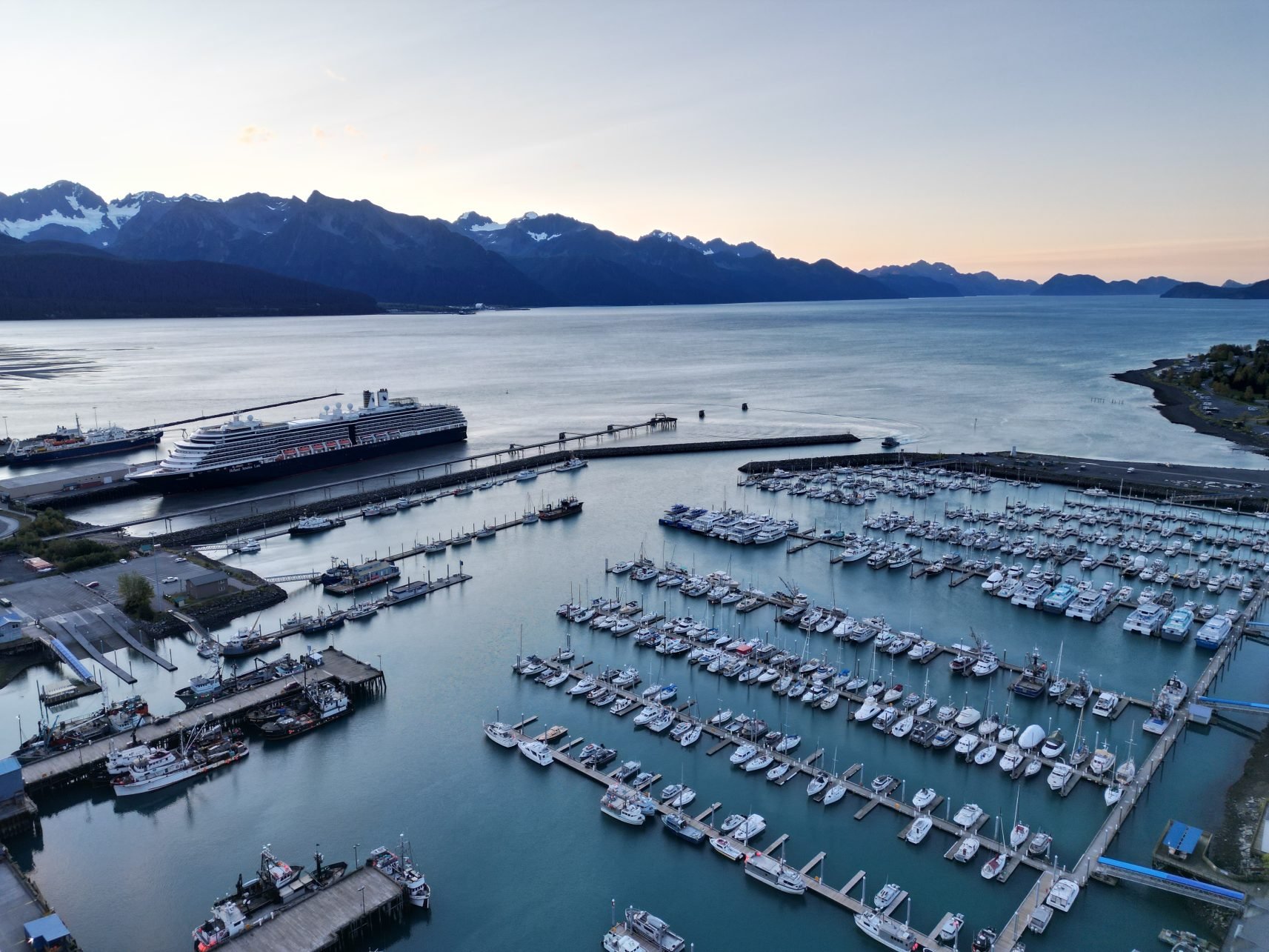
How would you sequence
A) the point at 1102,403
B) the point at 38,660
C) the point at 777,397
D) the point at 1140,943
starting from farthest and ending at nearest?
the point at 777,397 → the point at 1102,403 → the point at 38,660 → the point at 1140,943

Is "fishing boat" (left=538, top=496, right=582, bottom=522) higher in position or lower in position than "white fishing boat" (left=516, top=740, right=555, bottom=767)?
higher

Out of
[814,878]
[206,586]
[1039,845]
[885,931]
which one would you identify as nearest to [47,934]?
[814,878]

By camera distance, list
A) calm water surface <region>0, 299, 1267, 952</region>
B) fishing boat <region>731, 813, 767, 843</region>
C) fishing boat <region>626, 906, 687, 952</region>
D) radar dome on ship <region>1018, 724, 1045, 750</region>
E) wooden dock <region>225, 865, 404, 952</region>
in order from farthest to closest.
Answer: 1. radar dome on ship <region>1018, 724, 1045, 750</region>
2. fishing boat <region>731, 813, 767, 843</region>
3. calm water surface <region>0, 299, 1267, 952</region>
4. fishing boat <region>626, 906, 687, 952</region>
5. wooden dock <region>225, 865, 404, 952</region>

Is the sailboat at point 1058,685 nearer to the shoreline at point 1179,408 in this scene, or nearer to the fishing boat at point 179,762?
the fishing boat at point 179,762

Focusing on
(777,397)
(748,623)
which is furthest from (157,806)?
(777,397)

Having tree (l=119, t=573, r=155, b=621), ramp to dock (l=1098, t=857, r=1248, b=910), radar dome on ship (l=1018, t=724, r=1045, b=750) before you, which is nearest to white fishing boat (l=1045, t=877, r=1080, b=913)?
ramp to dock (l=1098, t=857, r=1248, b=910)

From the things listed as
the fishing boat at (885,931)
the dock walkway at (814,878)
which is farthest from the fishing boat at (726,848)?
the fishing boat at (885,931)

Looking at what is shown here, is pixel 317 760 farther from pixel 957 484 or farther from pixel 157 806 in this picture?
pixel 957 484

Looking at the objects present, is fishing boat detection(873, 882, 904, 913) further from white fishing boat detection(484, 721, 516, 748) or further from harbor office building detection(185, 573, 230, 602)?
harbor office building detection(185, 573, 230, 602)
